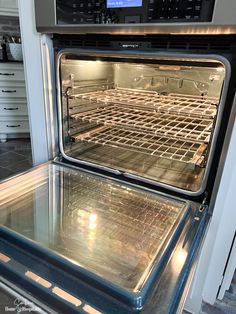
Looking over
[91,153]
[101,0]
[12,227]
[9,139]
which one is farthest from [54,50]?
[9,139]

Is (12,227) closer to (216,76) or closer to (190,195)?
(190,195)

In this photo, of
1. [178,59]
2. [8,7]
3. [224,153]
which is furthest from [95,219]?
[8,7]

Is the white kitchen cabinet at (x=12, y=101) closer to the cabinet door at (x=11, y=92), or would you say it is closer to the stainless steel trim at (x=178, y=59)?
the cabinet door at (x=11, y=92)

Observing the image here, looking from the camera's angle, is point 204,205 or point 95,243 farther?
point 204,205

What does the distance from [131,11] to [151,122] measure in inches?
21.8

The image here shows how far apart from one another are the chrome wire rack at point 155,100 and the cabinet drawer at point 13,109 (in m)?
1.59

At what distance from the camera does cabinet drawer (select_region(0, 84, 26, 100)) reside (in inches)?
97.0

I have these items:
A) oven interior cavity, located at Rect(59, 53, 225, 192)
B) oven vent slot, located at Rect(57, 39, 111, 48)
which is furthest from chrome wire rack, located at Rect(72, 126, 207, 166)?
oven vent slot, located at Rect(57, 39, 111, 48)

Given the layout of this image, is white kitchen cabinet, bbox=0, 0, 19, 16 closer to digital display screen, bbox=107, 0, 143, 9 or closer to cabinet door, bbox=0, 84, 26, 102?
cabinet door, bbox=0, 84, 26, 102

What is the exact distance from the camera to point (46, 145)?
3.46ft

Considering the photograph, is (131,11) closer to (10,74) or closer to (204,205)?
(204,205)

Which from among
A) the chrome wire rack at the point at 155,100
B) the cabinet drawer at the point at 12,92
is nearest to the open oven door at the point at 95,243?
the chrome wire rack at the point at 155,100

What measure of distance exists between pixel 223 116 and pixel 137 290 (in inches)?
20.4

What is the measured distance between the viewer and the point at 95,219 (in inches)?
29.2
